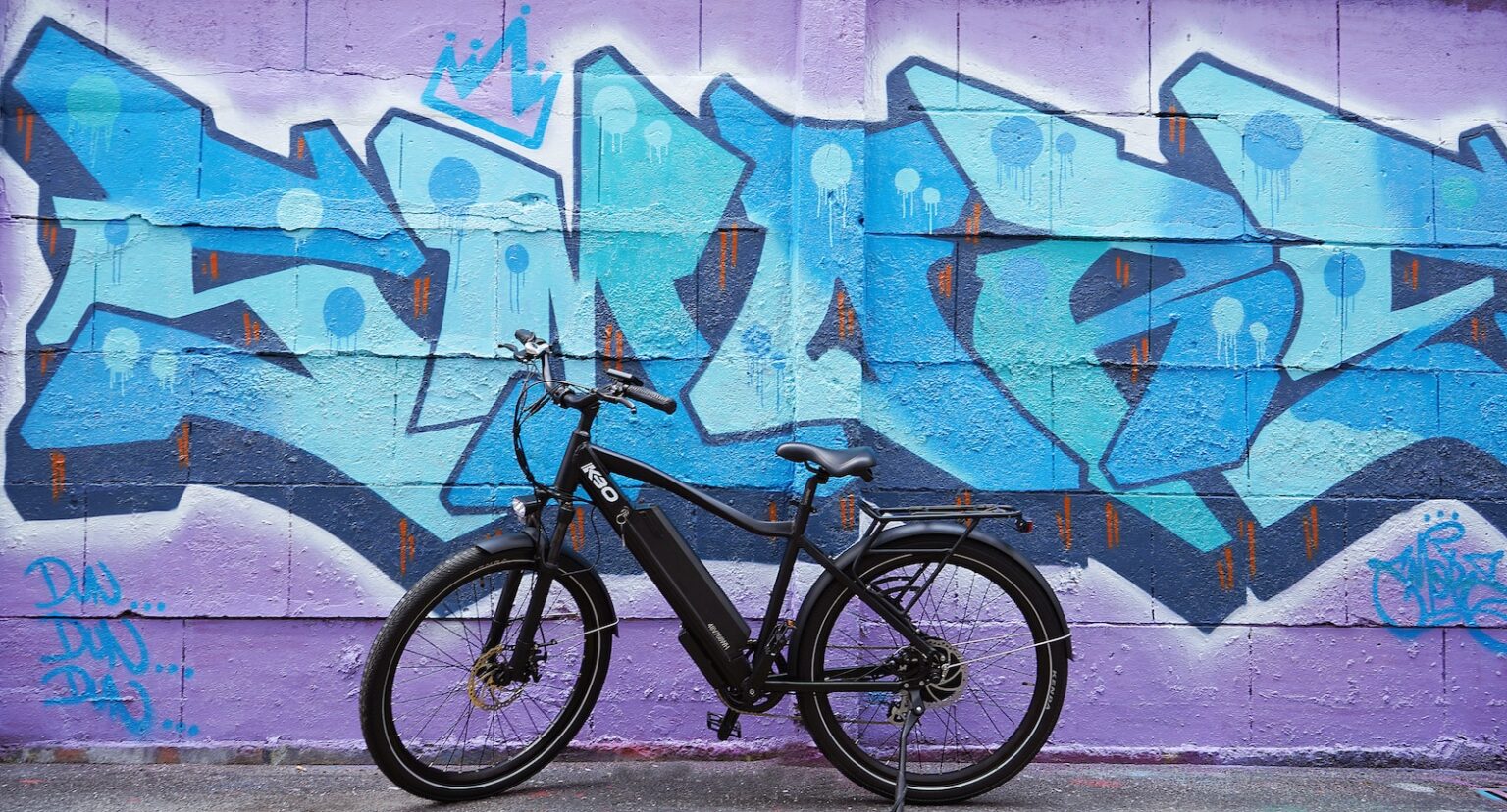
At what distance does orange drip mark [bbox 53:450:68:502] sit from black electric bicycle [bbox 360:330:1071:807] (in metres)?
1.39

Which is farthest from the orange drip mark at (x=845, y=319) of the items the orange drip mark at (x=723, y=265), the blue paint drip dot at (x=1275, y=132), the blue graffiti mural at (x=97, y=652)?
the blue graffiti mural at (x=97, y=652)

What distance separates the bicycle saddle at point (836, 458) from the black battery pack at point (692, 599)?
1.47 feet

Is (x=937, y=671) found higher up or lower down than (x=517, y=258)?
lower down

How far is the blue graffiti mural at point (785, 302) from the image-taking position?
3953mm

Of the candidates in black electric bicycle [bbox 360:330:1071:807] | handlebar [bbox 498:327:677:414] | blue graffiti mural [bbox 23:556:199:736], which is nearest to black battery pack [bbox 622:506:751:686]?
black electric bicycle [bbox 360:330:1071:807]

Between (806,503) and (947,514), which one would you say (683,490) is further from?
(947,514)

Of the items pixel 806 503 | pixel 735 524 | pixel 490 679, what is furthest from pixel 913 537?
pixel 490 679

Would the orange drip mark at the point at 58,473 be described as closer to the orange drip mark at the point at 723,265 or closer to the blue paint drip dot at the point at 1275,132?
the orange drip mark at the point at 723,265

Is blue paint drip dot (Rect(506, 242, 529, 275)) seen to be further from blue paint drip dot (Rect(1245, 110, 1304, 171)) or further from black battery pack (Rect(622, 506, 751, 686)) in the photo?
blue paint drip dot (Rect(1245, 110, 1304, 171))

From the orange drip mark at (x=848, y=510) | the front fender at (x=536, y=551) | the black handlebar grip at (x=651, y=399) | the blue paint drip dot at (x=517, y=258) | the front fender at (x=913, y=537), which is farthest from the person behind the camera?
the blue paint drip dot at (x=517, y=258)

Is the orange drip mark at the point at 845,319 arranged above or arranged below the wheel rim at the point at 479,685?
above

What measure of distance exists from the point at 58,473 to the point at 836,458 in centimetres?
266

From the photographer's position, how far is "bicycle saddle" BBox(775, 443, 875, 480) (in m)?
3.35

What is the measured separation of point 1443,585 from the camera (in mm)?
4031
